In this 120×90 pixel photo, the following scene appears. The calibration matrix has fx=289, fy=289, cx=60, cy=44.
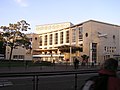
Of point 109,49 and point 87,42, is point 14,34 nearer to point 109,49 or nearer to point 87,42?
point 87,42

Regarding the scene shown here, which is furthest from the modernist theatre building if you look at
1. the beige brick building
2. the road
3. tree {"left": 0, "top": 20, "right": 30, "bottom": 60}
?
the road

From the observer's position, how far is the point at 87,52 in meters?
91.3

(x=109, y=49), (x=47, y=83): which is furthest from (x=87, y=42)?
(x=47, y=83)

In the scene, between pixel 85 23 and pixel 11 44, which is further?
pixel 85 23

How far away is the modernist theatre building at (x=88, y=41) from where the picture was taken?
91250 millimetres

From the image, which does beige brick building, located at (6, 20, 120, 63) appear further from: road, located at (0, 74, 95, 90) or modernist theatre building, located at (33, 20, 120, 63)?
road, located at (0, 74, 95, 90)

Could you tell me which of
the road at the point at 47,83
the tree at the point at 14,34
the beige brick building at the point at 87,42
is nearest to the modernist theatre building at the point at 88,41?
the beige brick building at the point at 87,42

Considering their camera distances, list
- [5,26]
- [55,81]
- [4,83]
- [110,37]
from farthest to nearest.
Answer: [110,37] → [5,26] → [55,81] → [4,83]

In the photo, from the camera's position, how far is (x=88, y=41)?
3561 inches

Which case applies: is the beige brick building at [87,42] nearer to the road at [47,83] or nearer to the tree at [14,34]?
the tree at [14,34]

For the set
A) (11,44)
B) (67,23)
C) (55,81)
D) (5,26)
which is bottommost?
(55,81)

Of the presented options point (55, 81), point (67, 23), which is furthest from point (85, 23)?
point (55, 81)

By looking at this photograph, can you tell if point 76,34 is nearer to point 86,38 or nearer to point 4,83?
point 86,38

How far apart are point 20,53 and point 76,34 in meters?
32.0
